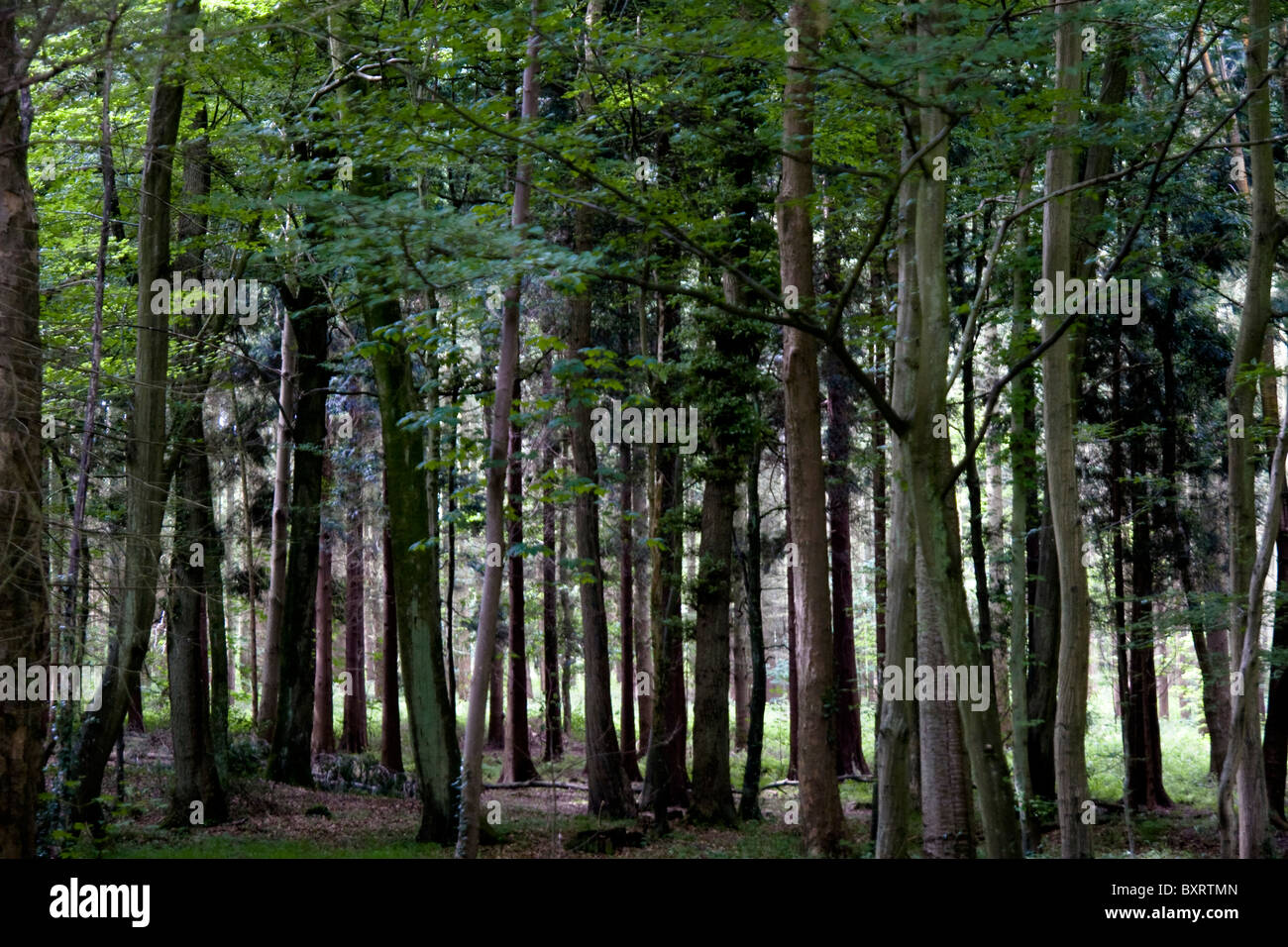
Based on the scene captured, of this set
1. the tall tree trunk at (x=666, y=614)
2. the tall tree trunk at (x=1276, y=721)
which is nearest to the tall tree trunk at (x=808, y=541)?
the tall tree trunk at (x=666, y=614)

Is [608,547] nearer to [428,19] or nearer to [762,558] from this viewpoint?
[762,558]

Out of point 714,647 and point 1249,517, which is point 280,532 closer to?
point 714,647

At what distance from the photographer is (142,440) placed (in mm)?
7629

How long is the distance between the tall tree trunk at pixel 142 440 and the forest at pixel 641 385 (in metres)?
0.05

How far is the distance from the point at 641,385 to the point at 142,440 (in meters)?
9.79

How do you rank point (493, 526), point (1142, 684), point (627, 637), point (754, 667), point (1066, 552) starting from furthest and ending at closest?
point (627, 637), point (1142, 684), point (754, 667), point (493, 526), point (1066, 552)

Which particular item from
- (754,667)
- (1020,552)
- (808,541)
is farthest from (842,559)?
(808,541)

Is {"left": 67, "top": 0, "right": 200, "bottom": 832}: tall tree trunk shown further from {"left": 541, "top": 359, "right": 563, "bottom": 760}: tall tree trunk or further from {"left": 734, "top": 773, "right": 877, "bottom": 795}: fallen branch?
{"left": 734, "top": 773, "right": 877, "bottom": 795}: fallen branch

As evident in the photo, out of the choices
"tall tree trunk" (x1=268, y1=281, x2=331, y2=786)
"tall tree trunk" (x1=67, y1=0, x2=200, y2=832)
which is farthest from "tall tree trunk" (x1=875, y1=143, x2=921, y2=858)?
"tall tree trunk" (x1=268, y1=281, x2=331, y2=786)

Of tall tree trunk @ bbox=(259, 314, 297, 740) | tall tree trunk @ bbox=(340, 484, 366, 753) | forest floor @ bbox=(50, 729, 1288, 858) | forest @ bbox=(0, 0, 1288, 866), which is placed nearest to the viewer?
forest @ bbox=(0, 0, 1288, 866)

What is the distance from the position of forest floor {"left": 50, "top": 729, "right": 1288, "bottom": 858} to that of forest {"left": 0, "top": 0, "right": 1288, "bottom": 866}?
0.12 m

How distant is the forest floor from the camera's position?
11.4 m

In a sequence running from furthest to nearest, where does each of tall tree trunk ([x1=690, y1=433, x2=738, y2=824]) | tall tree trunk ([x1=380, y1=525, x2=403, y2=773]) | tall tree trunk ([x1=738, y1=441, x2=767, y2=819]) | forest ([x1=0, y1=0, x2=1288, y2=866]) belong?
tall tree trunk ([x1=380, y1=525, x2=403, y2=773])
tall tree trunk ([x1=738, y1=441, x2=767, y2=819])
tall tree trunk ([x1=690, y1=433, x2=738, y2=824])
forest ([x1=0, y1=0, x2=1288, y2=866])

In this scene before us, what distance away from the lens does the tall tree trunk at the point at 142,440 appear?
7.35m
